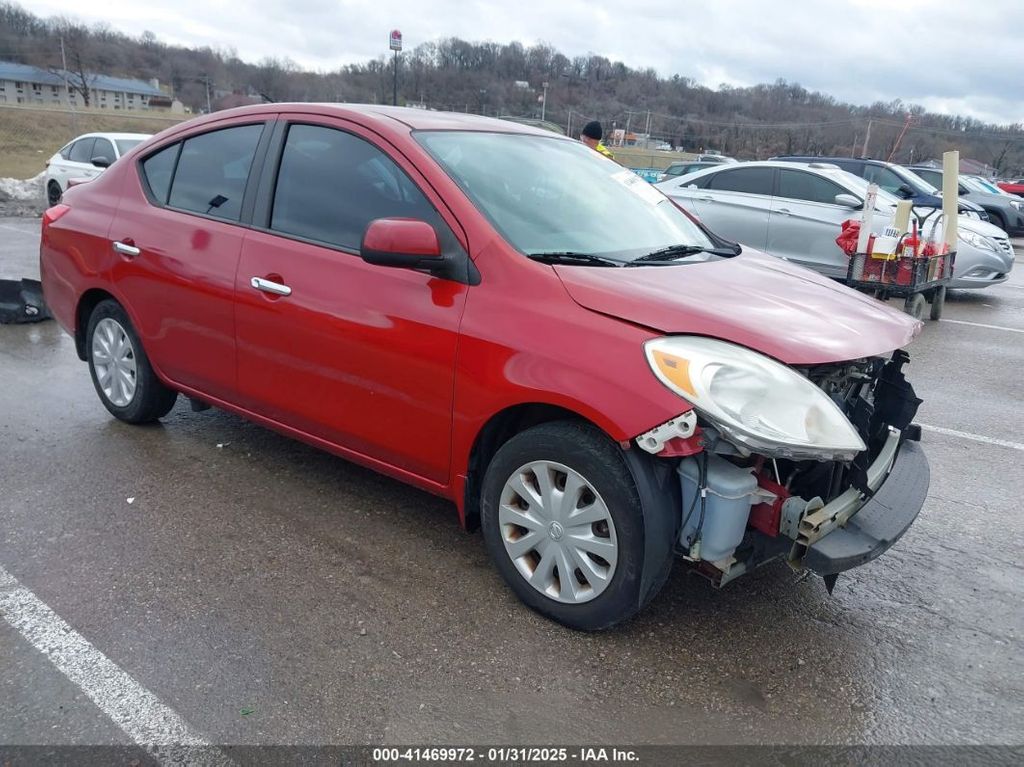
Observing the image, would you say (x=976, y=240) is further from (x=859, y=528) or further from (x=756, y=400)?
(x=756, y=400)

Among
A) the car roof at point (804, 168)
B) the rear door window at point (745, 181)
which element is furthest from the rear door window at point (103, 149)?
the rear door window at point (745, 181)

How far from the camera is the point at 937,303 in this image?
30.4ft

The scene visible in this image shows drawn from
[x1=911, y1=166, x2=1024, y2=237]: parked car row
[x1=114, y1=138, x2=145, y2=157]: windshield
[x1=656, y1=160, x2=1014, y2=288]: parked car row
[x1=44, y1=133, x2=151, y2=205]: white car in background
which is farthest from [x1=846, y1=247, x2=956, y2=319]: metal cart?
[x1=114, y1=138, x2=145, y2=157]: windshield

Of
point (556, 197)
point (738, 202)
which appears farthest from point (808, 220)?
point (556, 197)

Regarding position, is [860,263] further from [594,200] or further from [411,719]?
[411,719]

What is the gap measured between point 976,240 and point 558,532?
9.85m

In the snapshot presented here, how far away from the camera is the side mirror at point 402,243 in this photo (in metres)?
2.92

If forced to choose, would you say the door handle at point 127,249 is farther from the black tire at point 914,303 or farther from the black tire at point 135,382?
the black tire at point 914,303

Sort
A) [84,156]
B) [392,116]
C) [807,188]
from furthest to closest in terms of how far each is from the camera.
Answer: [84,156] < [807,188] < [392,116]

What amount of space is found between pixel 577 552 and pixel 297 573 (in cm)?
118

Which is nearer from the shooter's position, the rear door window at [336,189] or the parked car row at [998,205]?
the rear door window at [336,189]

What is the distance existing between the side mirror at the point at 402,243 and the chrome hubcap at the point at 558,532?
2.79 feet

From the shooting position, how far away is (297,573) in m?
3.23

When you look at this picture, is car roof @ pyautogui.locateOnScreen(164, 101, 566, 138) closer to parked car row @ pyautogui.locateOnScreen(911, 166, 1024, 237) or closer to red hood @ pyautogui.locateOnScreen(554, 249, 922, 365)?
red hood @ pyautogui.locateOnScreen(554, 249, 922, 365)
